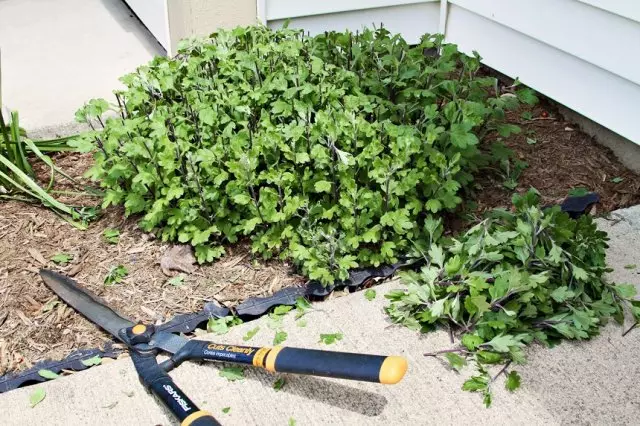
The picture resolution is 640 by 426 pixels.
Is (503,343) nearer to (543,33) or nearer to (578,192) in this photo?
(578,192)

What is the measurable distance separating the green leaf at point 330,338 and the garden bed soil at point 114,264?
360mm

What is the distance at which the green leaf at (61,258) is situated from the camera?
2.96 meters

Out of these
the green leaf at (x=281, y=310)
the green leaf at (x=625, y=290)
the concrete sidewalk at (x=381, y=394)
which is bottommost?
the concrete sidewalk at (x=381, y=394)

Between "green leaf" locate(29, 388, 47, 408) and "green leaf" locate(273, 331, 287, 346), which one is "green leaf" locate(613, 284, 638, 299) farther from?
"green leaf" locate(29, 388, 47, 408)

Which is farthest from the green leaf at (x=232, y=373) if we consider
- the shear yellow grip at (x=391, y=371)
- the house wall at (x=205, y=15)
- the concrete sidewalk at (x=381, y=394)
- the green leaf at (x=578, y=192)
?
the house wall at (x=205, y=15)

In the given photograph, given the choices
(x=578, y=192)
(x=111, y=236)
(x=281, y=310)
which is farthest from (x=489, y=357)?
(x=111, y=236)

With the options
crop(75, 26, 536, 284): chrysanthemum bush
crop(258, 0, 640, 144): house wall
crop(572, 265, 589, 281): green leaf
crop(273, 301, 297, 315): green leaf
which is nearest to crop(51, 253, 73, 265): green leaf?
crop(75, 26, 536, 284): chrysanthemum bush

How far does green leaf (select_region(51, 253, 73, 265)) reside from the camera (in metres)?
2.96

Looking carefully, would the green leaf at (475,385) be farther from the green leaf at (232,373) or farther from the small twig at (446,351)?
the green leaf at (232,373)

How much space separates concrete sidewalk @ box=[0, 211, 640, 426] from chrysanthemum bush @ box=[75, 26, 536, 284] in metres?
0.46

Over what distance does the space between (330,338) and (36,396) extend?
3.36 feet

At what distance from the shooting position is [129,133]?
9.82ft

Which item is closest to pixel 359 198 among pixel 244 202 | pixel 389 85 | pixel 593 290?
pixel 244 202

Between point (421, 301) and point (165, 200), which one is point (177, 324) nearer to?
point (165, 200)
